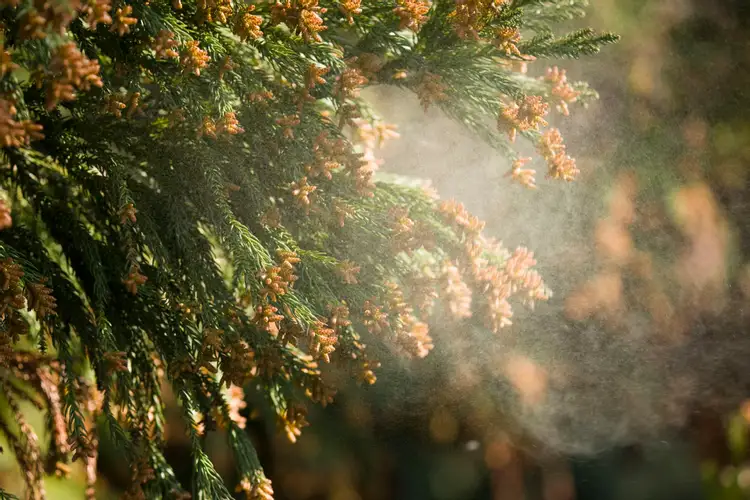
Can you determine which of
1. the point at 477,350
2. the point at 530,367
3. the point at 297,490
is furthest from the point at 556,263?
the point at 297,490

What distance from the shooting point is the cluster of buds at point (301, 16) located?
3.06 feet

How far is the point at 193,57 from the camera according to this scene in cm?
94

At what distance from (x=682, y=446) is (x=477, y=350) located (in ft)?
4.82

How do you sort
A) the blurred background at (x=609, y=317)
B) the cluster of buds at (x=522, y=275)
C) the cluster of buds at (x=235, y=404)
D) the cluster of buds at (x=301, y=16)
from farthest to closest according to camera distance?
1. the blurred background at (x=609, y=317)
2. the cluster of buds at (x=235, y=404)
3. the cluster of buds at (x=522, y=275)
4. the cluster of buds at (x=301, y=16)

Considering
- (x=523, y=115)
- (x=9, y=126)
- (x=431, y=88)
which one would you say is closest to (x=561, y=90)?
(x=523, y=115)

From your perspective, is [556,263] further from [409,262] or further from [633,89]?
[409,262]

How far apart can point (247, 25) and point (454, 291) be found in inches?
21.1

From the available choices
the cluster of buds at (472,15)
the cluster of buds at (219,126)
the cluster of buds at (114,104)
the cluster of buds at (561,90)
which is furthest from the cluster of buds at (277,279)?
the cluster of buds at (561,90)

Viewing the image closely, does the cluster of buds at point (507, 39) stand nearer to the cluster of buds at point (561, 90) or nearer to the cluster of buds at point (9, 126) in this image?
the cluster of buds at point (561, 90)

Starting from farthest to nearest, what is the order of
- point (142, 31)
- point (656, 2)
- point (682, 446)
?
point (682, 446), point (656, 2), point (142, 31)

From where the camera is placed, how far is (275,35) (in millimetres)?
1049

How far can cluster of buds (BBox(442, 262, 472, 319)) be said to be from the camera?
45.0 inches

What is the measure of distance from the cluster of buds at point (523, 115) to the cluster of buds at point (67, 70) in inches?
25.0

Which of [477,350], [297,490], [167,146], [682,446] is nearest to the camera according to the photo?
[167,146]
